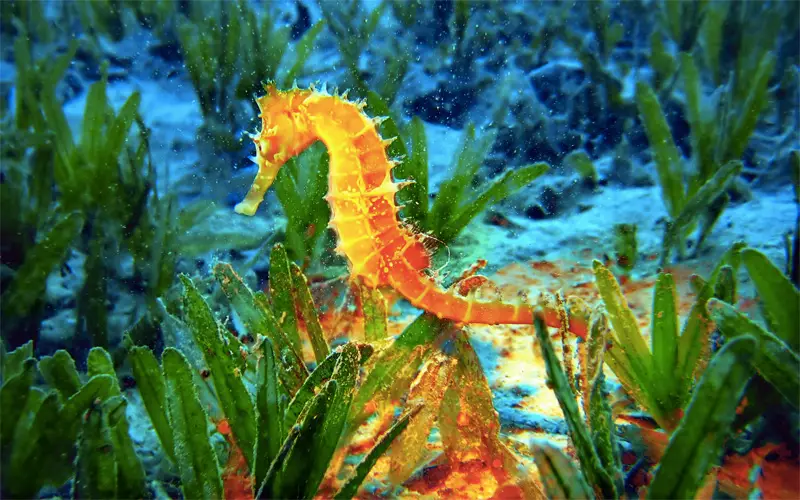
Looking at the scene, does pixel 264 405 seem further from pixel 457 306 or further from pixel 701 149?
pixel 701 149

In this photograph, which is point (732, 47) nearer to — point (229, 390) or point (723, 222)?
point (723, 222)

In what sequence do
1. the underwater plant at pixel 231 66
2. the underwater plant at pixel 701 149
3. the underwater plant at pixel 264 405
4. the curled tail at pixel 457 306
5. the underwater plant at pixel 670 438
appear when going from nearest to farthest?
the underwater plant at pixel 670 438, the underwater plant at pixel 264 405, the curled tail at pixel 457 306, the underwater plant at pixel 701 149, the underwater plant at pixel 231 66

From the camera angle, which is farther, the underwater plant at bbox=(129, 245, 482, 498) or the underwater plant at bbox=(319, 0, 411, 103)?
the underwater plant at bbox=(319, 0, 411, 103)

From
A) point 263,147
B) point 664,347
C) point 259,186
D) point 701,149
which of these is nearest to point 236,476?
point 259,186

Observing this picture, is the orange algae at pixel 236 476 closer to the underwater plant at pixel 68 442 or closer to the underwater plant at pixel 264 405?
the underwater plant at pixel 264 405

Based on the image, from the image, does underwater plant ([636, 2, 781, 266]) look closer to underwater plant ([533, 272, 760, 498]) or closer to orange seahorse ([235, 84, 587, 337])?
orange seahorse ([235, 84, 587, 337])

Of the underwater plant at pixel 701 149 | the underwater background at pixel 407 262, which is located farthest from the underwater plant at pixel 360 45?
the underwater plant at pixel 701 149

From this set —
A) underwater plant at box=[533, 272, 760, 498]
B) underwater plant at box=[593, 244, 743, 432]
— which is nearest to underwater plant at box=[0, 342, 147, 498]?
underwater plant at box=[533, 272, 760, 498]
